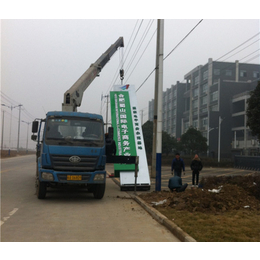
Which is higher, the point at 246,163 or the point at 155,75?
the point at 155,75

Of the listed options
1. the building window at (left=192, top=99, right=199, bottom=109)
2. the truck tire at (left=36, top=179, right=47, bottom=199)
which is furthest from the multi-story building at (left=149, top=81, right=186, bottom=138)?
the truck tire at (left=36, top=179, right=47, bottom=199)

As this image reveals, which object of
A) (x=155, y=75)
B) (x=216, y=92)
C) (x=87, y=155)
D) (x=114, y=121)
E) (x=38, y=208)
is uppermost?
(x=216, y=92)

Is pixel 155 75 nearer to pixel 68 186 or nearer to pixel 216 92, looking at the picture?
pixel 68 186

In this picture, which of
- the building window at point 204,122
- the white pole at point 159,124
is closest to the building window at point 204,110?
the building window at point 204,122

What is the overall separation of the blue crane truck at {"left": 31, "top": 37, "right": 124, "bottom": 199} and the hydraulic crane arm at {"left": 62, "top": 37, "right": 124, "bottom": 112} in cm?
276

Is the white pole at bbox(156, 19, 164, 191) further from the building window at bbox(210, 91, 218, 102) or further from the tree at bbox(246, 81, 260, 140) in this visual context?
the building window at bbox(210, 91, 218, 102)

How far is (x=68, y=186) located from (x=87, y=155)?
1.39 m

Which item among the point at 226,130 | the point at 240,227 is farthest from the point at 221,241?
the point at 226,130

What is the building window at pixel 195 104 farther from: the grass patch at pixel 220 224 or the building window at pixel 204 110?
the grass patch at pixel 220 224

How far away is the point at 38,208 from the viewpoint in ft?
31.8

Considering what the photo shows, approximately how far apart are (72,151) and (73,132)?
2.44 ft

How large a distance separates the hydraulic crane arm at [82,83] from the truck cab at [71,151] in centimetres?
298

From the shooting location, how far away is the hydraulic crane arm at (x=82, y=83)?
1441cm

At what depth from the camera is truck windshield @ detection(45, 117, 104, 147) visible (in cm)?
1080
